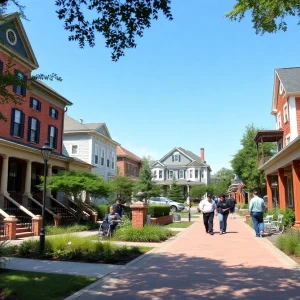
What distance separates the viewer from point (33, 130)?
77.5 feet

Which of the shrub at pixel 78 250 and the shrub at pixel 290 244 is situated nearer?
the shrub at pixel 78 250

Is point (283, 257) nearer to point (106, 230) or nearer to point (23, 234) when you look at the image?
point (106, 230)

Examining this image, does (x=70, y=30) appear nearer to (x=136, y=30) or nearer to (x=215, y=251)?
(x=136, y=30)

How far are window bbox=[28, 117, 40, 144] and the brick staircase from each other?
7.55m

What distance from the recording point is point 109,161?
40.5 meters

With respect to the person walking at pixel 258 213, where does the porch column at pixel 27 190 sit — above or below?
above

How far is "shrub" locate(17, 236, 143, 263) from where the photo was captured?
31.3ft

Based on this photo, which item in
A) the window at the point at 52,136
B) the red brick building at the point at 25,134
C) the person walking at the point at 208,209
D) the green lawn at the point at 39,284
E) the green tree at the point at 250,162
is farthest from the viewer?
the green tree at the point at 250,162

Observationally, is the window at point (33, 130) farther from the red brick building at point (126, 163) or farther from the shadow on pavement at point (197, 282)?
the red brick building at point (126, 163)

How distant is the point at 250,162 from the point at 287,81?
15.7 metres

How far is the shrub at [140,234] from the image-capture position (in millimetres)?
13641

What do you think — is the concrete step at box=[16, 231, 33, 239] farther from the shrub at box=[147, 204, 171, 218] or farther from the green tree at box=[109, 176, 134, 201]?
the green tree at box=[109, 176, 134, 201]

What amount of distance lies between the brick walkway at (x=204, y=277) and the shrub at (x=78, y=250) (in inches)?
28.8

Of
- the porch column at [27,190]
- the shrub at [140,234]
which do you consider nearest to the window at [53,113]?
the porch column at [27,190]
